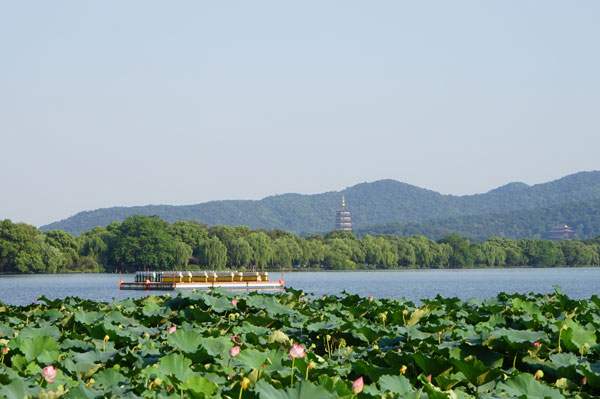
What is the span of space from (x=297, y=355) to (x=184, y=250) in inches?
3773

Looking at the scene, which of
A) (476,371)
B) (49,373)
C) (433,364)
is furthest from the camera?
(433,364)

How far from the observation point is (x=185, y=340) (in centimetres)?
538

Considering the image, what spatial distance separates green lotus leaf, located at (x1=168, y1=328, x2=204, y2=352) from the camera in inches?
210

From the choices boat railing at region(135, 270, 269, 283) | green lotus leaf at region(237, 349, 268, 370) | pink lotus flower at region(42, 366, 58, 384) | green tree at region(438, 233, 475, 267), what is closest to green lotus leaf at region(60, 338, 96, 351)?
pink lotus flower at region(42, 366, 58, 384)

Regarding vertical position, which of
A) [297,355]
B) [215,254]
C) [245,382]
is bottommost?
[245,382]

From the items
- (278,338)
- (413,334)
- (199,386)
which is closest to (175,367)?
(199,386)

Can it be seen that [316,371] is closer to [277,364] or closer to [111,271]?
[277,364]

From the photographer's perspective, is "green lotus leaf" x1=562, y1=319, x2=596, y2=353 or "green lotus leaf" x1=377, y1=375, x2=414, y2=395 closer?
"green lotus leaf" x1=377, y1=375, x2=414, y2=395

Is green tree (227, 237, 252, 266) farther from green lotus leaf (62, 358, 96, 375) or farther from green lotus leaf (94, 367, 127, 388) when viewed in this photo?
green lotus leaf (94, 367, 127, 388)

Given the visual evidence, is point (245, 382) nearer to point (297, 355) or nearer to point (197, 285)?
point (297, 355)

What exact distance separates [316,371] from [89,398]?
1.36m

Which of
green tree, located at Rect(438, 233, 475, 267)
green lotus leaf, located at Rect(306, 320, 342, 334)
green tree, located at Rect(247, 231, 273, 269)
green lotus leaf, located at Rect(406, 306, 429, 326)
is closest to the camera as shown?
green lotus leaf, located at Rect(306, 320, 342, 334)

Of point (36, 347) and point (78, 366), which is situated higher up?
point (36, 347)

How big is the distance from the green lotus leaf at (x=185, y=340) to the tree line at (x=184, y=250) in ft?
293
